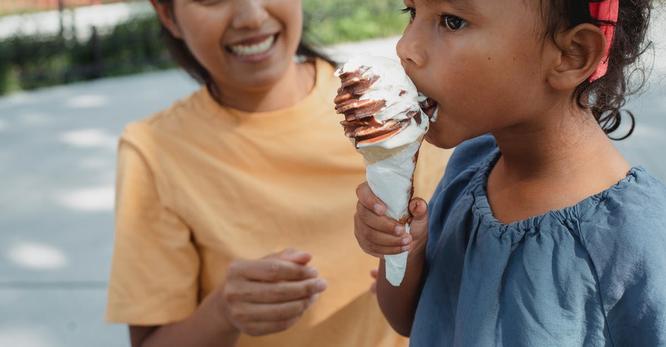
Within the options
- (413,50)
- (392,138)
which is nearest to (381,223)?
(392,138)

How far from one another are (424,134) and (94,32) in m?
6.94

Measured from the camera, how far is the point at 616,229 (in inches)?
49.4

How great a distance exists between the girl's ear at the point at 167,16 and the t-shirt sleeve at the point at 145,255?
0.98ft

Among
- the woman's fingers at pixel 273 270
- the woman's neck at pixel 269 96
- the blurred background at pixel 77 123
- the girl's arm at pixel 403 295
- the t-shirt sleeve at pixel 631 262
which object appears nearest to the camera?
the t-shirt sleeve at pixel 631 262

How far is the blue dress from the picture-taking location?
1.24m

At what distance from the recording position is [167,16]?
2100mm

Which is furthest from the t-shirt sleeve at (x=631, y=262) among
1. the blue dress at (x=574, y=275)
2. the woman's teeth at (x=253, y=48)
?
the woman's teeth at (x=253, y=48)

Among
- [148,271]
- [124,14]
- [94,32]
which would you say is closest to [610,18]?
[148,271]

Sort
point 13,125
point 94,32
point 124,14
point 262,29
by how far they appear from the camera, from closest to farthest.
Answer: point 262,29 → point 13,125 → point 94,32 → point 124,14

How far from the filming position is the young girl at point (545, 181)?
4.08ft

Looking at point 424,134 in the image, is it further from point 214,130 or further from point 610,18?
point 214,130

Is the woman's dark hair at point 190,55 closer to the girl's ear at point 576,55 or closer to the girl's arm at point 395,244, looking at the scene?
the girl's arm at point 395,244

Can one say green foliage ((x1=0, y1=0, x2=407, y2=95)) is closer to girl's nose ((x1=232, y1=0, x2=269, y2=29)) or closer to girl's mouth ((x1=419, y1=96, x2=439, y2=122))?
girl's nose ((x1=232, y1=0, x2=269, y2=29))

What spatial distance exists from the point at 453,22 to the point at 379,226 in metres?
0.34
